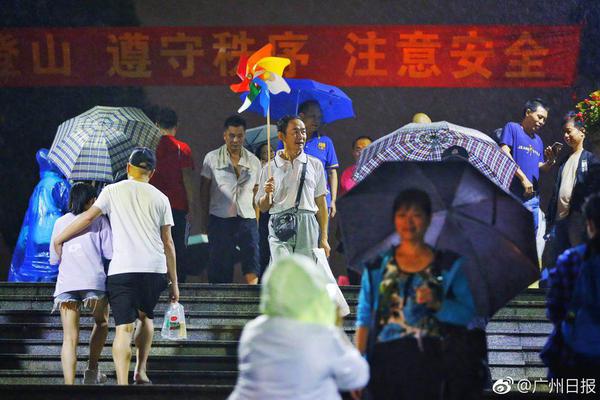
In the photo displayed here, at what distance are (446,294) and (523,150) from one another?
576cm

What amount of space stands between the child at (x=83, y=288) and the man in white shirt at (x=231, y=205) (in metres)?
2.52

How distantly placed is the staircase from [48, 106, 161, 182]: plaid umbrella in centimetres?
110

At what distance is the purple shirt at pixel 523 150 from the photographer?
12.0m

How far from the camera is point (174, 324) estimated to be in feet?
31.4

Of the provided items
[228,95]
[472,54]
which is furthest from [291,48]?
[472,54]

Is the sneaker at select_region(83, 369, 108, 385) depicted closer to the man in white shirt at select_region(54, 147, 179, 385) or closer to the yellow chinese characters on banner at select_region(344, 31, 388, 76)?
the man in white shirt at select_region(54, 147, 179, 385)

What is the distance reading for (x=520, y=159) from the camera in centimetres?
1195

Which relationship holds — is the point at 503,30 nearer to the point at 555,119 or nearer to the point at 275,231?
the point at 555,119

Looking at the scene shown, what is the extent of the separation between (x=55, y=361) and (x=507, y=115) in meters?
7.28

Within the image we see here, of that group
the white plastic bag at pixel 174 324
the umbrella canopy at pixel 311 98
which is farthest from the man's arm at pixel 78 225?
the umbrella canopy at pixel 311 98

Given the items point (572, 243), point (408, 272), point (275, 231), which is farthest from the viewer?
point (572, 243)

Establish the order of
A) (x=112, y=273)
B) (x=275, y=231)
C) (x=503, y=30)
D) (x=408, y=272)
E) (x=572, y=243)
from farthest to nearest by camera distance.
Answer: (x=503, y=30) → (x=572, y=243) → (x=275, y=231) → (x=112, y=273) → (x=408, y=272)

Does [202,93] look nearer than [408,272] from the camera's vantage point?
No

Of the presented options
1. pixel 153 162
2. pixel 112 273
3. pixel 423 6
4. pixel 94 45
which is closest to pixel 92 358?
pixel 112 273
